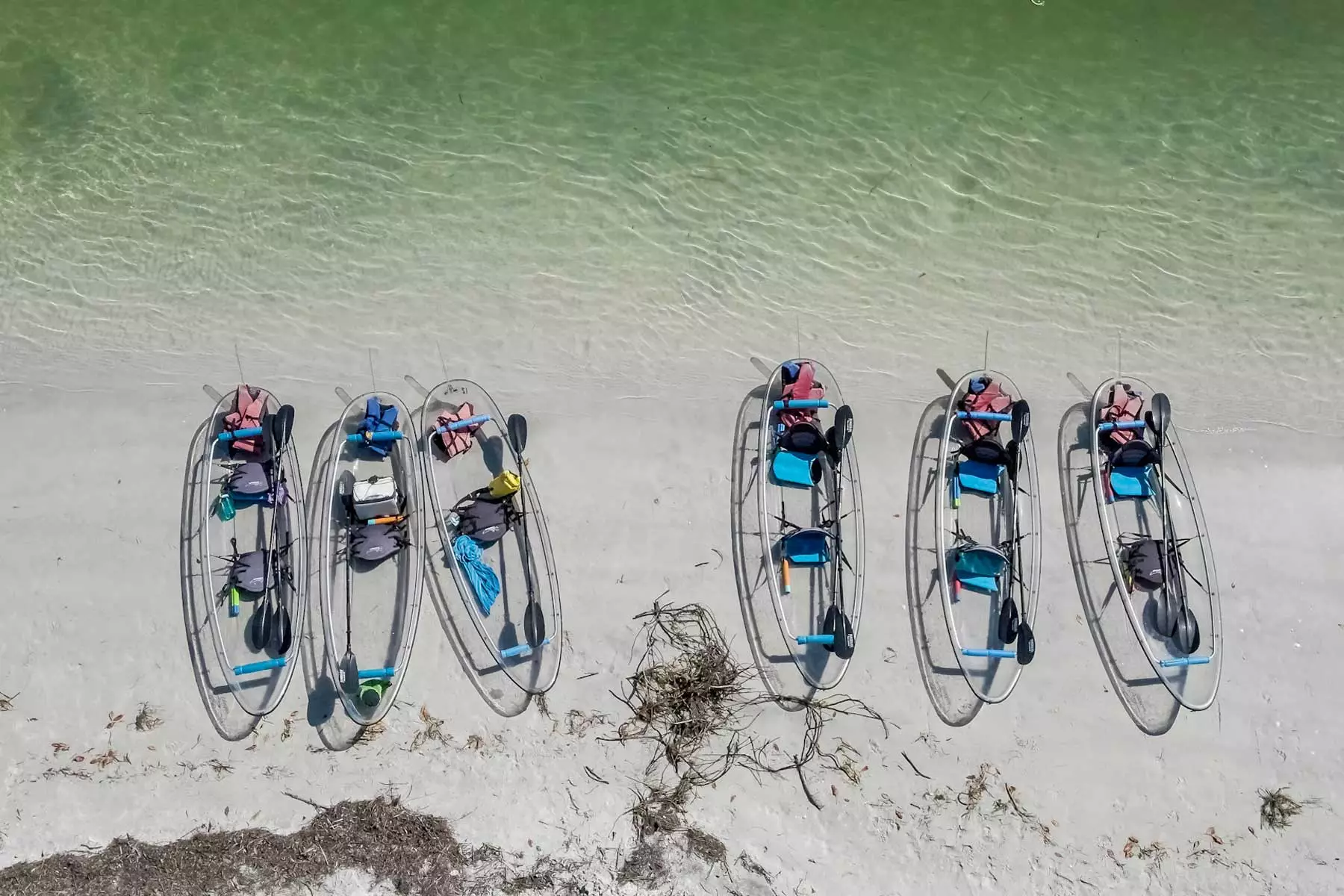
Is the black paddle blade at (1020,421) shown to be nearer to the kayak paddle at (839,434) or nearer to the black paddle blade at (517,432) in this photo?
the kayak paddle at (839,434)

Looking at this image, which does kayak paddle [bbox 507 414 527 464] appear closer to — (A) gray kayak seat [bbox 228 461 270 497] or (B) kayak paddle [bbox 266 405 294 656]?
(B) kayak paddle [bbox 266 405 294 656]

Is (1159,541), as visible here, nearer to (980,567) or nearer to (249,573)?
(980,567)

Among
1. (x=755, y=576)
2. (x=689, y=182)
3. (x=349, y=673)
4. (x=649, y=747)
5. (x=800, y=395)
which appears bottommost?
(x=649, y=747)

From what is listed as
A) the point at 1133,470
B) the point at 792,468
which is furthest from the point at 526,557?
the point at 1133,470

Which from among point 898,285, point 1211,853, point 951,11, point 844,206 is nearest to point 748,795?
point 1211,853

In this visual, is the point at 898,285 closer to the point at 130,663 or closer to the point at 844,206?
the point at 844,206

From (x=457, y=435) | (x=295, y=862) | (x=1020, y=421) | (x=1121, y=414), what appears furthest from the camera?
(x=1121, y=414)

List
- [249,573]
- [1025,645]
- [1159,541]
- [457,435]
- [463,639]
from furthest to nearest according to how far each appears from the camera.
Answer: [457,435] < [1159,541] < [463,639] < [249,573] < [1025,645]

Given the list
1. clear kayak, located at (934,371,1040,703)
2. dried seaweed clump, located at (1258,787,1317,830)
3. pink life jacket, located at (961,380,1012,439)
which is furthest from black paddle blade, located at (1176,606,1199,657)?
pink life jacket, located at (961,380,1012,439)
